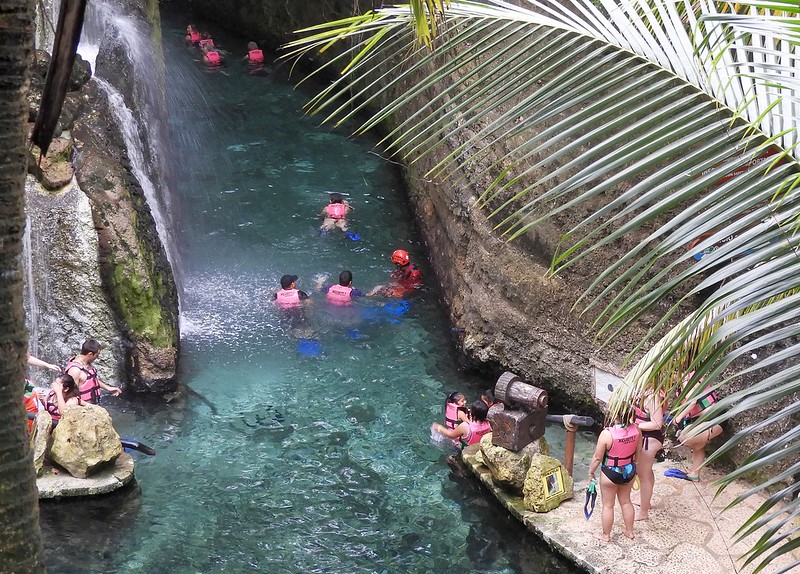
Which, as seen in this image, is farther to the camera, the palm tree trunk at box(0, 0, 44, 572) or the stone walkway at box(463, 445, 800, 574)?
the stone walkway at box(463, 445, 800, 574)

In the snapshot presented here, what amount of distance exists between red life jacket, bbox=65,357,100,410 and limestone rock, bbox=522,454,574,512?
13.1ft

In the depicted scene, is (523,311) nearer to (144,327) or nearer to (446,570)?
(446,570)

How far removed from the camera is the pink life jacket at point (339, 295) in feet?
36.7

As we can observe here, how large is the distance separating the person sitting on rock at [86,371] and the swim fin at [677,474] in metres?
5.15

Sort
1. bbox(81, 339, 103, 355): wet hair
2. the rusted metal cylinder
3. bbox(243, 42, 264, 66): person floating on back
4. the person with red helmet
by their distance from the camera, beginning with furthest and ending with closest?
1. bbox(243, 42, 264, 66): person floating on back
2. the person with red helmet
3. bbox(81, 339, 103, 355): wet hair
4. the rusted metal cylinder

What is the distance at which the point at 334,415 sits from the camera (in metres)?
9.21

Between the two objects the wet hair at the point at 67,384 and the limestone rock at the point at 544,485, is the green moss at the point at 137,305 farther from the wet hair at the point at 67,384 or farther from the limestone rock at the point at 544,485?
the limestone rock at the point at 544,485

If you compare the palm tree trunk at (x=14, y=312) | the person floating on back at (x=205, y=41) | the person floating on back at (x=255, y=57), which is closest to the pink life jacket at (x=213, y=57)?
the person floating on back at (x=205, y=41)

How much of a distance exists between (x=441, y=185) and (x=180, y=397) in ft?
13.6

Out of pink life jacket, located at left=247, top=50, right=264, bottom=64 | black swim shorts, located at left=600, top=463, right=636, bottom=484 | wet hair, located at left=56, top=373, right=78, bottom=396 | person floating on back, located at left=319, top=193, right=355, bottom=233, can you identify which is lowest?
black swim shorts, located at left=600, top=463, right=636, bottom=484

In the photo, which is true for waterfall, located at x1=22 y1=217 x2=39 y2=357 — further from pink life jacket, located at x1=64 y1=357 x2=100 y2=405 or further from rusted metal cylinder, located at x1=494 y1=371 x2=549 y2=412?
rusted metal cylinder, located at x1=494 y1=371 x2=549 y2=412

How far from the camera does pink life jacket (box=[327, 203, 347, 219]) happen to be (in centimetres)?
1291

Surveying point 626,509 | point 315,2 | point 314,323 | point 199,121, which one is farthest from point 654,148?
point 315,2

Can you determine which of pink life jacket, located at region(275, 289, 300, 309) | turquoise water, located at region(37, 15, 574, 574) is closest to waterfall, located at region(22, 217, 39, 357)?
turquoise water, located at region(37, 15, 574, 574)
